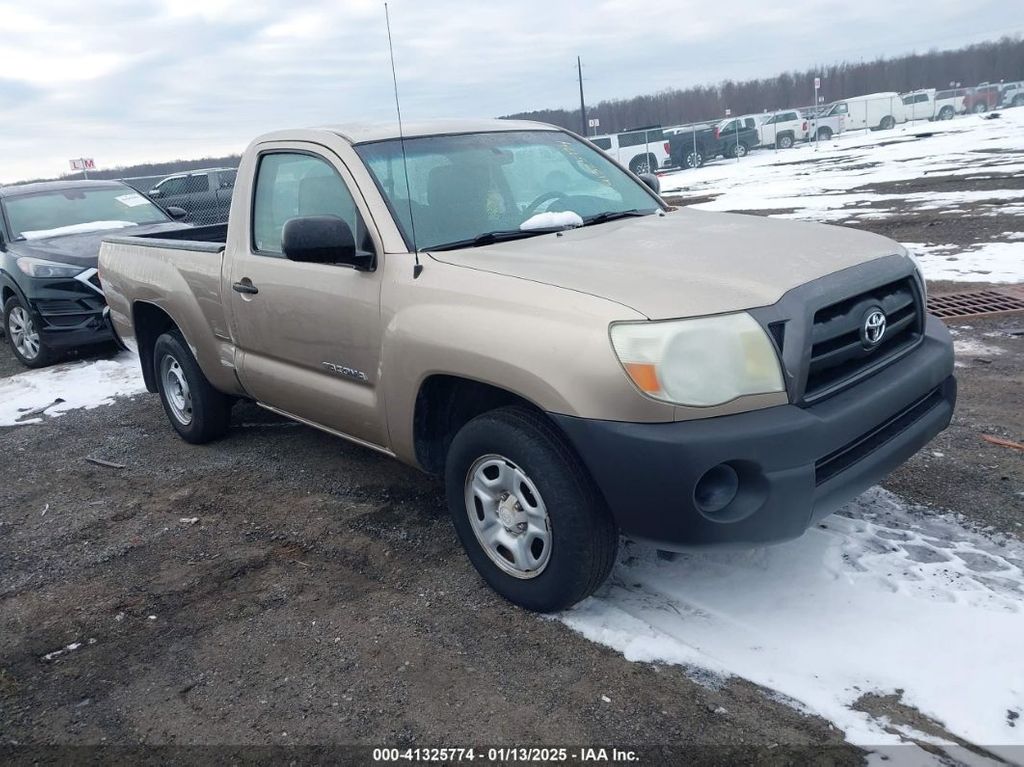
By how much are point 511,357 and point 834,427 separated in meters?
1.08

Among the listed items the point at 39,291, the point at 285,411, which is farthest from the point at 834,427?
the point at 39,291

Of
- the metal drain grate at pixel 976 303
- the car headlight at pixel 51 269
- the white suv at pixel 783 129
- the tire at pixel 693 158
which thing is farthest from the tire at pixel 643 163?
the car headlight at pixel 51 269

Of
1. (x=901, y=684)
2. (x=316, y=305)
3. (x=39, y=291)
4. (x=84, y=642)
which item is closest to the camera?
(x=901, y=684)

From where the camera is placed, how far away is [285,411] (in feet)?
14.8

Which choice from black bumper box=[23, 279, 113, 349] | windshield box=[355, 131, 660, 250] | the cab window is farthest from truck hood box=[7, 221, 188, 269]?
windshield box=[355, 131, 660, 250]

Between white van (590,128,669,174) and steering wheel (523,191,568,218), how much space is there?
1156 inches

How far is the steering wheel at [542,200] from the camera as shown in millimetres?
3930

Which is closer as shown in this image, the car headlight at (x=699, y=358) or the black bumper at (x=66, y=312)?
the car headlight at (x=699, y=358)

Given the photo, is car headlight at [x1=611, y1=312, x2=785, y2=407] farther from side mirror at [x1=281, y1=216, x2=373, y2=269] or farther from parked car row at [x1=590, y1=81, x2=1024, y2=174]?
parked car row at [x1=590, y1=81, x2=1024, y2=174]

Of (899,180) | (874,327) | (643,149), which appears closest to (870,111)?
(643,149)

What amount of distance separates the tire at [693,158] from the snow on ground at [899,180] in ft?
5.16

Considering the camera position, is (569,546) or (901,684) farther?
(569,546)

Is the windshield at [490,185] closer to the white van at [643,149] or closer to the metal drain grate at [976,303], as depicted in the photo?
the metal drain grate at [976,303]

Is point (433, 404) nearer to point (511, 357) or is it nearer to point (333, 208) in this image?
point (511, 357)
